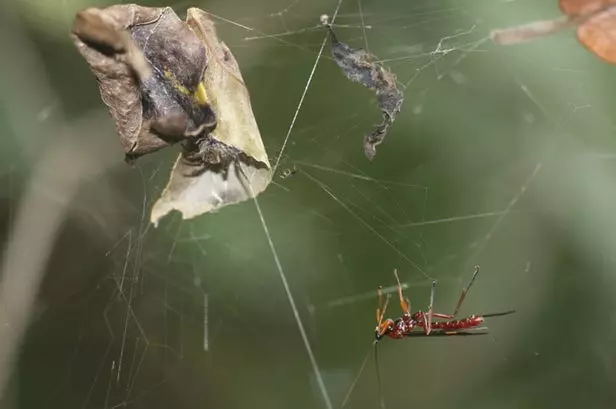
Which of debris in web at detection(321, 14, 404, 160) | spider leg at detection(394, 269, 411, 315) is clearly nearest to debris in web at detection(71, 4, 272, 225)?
debris in web at detection(321, 14, 404, 160)

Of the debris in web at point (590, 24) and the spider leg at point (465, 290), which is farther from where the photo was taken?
the spider leg at point (465, 290)

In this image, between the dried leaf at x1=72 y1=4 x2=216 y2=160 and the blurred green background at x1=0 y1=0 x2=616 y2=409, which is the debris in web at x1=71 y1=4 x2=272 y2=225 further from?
the blurred green background at x1=0 y1=0 x2=616 y2=409

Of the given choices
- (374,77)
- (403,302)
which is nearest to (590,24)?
(374,77)

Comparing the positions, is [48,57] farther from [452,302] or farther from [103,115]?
[452,302]

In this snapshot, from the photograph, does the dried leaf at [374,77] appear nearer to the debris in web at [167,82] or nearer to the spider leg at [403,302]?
the debris in web at [167,82]

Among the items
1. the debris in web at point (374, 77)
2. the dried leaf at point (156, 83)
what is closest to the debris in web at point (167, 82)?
the dried leaf at point (156, 83)

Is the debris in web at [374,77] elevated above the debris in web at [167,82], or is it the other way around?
the debris in web at [167,82]

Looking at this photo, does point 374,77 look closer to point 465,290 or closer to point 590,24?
point 590,24
